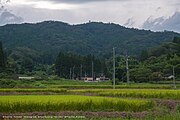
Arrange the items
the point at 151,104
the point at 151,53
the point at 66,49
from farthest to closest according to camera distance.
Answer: the point at 66,49 < the point at 151,53 < the point at 151,104

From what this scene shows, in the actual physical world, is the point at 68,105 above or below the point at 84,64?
below

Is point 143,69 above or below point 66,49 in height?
below

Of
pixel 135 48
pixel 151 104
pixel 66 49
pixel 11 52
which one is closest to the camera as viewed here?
pixel 151 104

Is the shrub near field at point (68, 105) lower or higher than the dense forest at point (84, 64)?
lower

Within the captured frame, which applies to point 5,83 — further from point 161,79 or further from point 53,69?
point 53,69

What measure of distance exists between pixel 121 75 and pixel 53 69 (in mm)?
37804

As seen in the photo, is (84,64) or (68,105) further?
(84,64)

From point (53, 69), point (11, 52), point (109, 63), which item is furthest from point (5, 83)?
point (11, 52)

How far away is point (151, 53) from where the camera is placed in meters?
118

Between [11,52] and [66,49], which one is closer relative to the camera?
[11,52]

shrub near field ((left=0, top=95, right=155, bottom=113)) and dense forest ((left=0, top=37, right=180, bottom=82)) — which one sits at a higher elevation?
dense forest ((left=0, top=37, right=180, bottom=82))

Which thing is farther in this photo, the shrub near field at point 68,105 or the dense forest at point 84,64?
the dense forest at point 84,64

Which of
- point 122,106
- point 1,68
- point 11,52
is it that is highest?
point 11,52

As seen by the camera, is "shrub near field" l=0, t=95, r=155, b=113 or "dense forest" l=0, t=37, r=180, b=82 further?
"dense forest" l=0, t=37, r=180, b=82
